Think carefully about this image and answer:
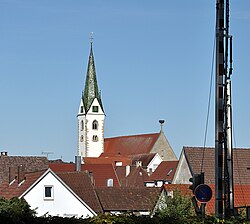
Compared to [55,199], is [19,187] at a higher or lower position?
higher

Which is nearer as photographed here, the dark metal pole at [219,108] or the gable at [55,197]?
the dark metal pole at [219,108]

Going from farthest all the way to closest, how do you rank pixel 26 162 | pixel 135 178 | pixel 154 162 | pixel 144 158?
pixel 144 158 → pixel 154 162 → pixel 135 178 → pixel 26 162

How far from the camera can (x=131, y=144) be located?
5669 inches

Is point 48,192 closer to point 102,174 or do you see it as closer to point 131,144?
point 102,174

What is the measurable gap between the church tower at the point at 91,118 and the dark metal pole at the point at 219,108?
5325 inches

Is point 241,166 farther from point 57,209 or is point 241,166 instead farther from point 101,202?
point 57,209

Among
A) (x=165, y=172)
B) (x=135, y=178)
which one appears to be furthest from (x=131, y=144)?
(x=165, y=172)

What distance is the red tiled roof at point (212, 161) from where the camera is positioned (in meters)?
61.0

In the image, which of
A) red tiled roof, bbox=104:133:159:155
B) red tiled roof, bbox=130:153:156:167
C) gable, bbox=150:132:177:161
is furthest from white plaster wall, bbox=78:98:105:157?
red tiled roof, bbox=130:153:156:167

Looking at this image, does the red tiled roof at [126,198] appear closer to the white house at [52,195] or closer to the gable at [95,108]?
the white house at [52,195]

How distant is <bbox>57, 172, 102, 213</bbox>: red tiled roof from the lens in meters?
52.4

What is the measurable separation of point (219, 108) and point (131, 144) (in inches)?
5004

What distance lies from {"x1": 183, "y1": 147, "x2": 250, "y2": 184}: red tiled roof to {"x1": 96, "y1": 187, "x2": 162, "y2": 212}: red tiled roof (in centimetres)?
554

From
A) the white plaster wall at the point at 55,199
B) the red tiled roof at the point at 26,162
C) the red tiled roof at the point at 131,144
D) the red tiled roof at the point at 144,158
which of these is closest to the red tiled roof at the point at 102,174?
the red tiled roof at the point at 26,162
